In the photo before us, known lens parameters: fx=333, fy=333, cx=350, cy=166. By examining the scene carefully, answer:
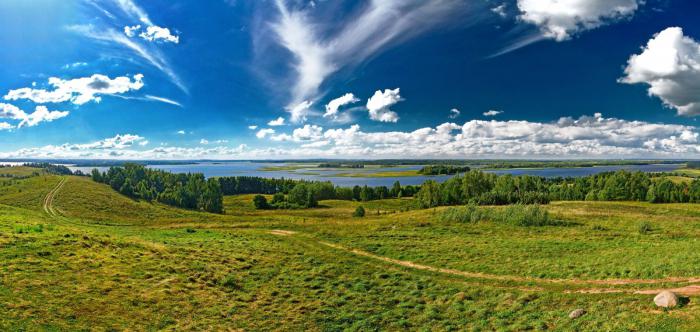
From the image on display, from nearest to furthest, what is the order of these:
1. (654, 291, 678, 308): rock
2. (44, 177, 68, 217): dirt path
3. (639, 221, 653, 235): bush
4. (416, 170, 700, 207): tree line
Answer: (654, 291, 678, 308): rock, (639, 221, 653, 235): bush, (44, 177, 68, 217): dirt path, (416, 170, 700, 207): tree line

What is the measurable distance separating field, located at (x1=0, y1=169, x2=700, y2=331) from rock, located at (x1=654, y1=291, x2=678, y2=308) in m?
0.28

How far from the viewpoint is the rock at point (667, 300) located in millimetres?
12977

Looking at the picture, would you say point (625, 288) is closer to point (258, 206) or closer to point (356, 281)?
point (356, 281)

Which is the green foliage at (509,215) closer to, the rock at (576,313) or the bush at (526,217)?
the bush at (526,217)

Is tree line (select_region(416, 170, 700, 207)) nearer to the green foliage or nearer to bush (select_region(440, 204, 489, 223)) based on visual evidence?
bush (select_region(440, 204, 489, 223))

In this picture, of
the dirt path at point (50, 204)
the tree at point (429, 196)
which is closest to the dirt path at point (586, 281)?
the dirt path at point (50, 204)

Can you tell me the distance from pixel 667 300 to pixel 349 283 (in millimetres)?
15153

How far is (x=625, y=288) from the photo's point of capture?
1647 cm

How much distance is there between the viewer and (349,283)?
21281 millimetres

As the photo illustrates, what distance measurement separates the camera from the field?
14.4 metres

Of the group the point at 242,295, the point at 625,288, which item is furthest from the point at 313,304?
the point at 625,288

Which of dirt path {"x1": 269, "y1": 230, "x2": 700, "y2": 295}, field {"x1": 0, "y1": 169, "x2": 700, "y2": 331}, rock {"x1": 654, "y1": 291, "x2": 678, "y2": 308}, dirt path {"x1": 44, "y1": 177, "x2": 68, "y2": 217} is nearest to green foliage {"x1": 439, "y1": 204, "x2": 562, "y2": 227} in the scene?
field {"x1": 0, "y1": 169, "x2": 700, "y2": 331}

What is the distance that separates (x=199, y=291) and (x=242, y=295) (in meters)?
2.49

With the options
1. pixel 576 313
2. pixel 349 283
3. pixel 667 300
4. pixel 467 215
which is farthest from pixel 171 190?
pixel 667 300
